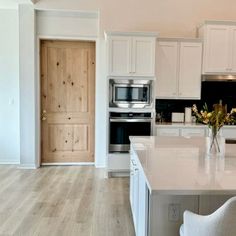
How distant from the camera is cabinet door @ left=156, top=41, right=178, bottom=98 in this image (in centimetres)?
477

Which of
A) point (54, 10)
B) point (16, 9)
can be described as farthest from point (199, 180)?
point (16, 9)

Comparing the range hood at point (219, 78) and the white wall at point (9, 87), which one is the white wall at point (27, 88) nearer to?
the white wall at point (9, 87)

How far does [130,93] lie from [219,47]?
1.78 meters

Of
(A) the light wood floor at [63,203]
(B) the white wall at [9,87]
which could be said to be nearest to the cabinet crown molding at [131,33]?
(B) the white wall at [9,87]

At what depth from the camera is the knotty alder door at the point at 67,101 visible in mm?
5266

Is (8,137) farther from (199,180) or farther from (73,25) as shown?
(199,180)

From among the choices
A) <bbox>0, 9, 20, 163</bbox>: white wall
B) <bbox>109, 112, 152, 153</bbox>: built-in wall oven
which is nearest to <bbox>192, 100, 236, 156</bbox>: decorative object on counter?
<bbox>109, 112, 152, 153</bbox>: built-in wall oven

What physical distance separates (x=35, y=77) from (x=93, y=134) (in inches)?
61.1

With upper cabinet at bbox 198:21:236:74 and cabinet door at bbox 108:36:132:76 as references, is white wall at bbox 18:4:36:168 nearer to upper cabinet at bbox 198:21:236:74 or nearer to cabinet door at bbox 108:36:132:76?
cabinet door at bbox 108:36:132:76

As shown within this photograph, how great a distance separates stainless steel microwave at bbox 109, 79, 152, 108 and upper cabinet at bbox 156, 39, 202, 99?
35cm

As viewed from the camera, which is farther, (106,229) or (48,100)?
(48,100)

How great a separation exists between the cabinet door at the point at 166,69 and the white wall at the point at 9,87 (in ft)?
8.89

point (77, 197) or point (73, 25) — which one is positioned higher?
point (73, 25)

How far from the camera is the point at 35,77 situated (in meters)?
5.01
